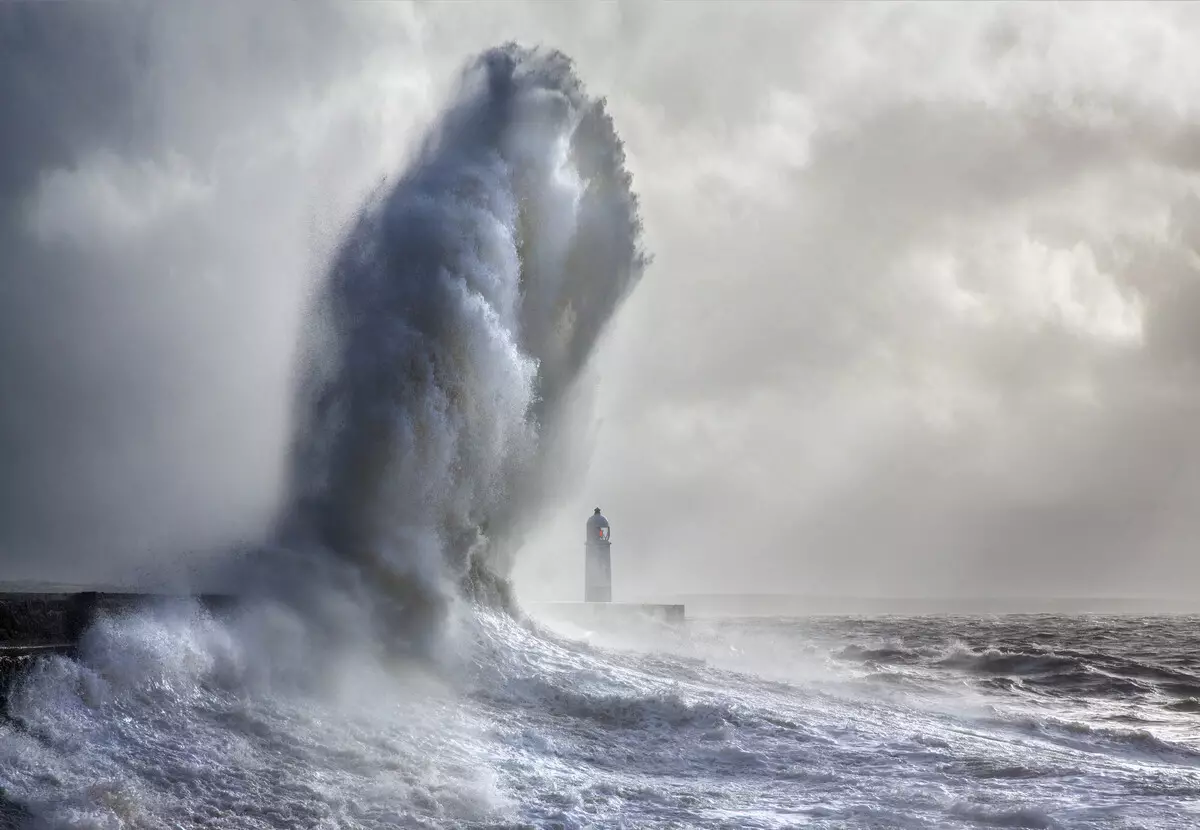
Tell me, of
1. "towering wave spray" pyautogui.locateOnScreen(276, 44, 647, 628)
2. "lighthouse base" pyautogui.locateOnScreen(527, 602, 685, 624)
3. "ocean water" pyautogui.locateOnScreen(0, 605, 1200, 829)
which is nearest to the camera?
"ocean water" pyautogui.locateOnScreen(0, 605, 1200, 829)

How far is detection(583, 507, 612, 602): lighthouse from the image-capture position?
22328 mm

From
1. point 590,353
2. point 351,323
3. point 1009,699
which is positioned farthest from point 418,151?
point 1009,699

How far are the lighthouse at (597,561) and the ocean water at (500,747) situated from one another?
10652mm

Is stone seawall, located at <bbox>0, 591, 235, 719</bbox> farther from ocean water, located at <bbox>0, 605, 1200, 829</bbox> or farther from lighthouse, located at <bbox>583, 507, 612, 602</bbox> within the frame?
lighthouse, located at <bbox>583, 507, 612, 602</bbox>

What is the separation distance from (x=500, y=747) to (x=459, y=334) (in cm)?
593

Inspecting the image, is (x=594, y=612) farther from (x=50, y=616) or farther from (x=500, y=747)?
(x=50, y=616)

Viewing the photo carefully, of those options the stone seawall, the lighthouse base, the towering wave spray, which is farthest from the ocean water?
the lighthouse base

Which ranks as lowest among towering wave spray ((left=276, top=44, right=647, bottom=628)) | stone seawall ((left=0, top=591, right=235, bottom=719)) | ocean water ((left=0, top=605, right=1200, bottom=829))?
ocean water ((left=0, top=605, right=1200, bottom=829))

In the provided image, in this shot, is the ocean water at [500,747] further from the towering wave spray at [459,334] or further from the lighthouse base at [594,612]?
the lighthouse base at [594,612]

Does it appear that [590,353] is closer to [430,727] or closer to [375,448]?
[375,448]

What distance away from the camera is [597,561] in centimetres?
2248

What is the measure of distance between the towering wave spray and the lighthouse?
6.72 meters

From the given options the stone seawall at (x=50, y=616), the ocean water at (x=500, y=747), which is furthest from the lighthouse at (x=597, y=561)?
the stone seawall at (x=50, y=616)

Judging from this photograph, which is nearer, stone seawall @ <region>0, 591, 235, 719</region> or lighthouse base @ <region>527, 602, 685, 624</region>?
stone seawall @ <region>0, 591, 235, 719</region>
